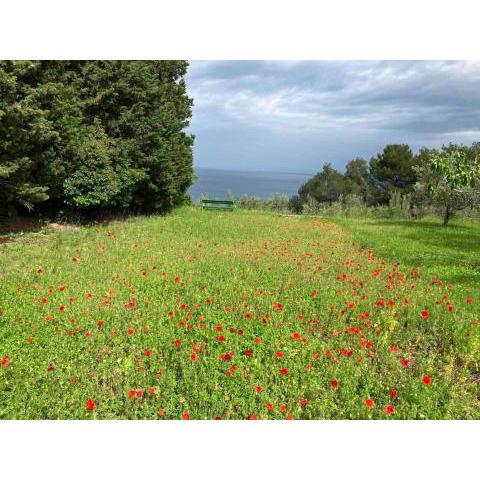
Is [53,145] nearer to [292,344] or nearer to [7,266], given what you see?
[7,266]

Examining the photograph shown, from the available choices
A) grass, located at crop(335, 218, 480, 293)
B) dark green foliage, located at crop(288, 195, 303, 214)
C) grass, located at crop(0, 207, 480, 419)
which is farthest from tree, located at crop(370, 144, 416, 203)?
grass, located at crop(0, 207, 480, 419)

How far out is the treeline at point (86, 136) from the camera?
11.7 meters

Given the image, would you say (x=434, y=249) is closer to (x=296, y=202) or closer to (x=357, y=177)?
(x=296, y=202)

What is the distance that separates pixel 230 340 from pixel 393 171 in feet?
161

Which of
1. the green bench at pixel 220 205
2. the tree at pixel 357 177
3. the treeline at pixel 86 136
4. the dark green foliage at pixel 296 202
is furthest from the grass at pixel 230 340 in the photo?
the tree at pixel 357 177

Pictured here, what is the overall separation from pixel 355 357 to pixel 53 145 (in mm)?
12108

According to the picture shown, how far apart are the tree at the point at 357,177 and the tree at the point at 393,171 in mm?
1514

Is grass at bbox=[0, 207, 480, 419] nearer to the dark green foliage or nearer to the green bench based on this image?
the green bench

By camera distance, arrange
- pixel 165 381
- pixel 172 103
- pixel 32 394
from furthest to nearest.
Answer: pixel 172 103, pixel 165 381, pixel 32 394

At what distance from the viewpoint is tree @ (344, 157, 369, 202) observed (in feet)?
171

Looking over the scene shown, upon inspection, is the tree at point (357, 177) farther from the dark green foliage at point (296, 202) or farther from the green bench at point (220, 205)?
the green bench at point (220, 205)

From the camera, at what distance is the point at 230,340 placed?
221 inches

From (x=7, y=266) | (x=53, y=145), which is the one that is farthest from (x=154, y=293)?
(x=53, y=145)

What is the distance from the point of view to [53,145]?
531 inches
